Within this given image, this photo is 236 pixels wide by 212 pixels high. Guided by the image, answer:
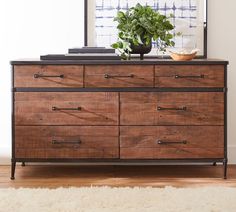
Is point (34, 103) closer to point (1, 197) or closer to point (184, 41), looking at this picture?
point (1, 197)

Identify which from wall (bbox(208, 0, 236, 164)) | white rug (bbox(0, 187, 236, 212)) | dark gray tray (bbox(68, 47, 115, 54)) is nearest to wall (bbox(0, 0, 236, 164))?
wall (bbox(208, 0, 236, 164))

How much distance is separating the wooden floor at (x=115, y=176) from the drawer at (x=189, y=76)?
1.87ft

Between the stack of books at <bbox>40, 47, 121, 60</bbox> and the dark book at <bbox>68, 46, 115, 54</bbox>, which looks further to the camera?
the dark book at <bbox>68, 46, 115, 54</bbox>

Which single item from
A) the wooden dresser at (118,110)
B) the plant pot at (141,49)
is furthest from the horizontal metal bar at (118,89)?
the plant pot at (141,49)

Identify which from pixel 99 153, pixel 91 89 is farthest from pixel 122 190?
pixel 91 89

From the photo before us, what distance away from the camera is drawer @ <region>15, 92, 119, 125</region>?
3.59m

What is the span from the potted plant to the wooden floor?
74 cm

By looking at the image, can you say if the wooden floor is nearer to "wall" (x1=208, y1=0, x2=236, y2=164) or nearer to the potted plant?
"wall" (x1=208, y1=0, x2=236, y2=164)

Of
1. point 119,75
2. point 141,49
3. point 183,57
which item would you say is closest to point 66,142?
point 119,75

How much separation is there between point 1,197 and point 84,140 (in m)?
0.72

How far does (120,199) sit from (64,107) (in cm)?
→ 79

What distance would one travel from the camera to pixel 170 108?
3.60 metres

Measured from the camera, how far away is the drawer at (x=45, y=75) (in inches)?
141

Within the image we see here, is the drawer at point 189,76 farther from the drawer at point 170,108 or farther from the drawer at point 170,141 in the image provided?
the drawer at point 170,141
